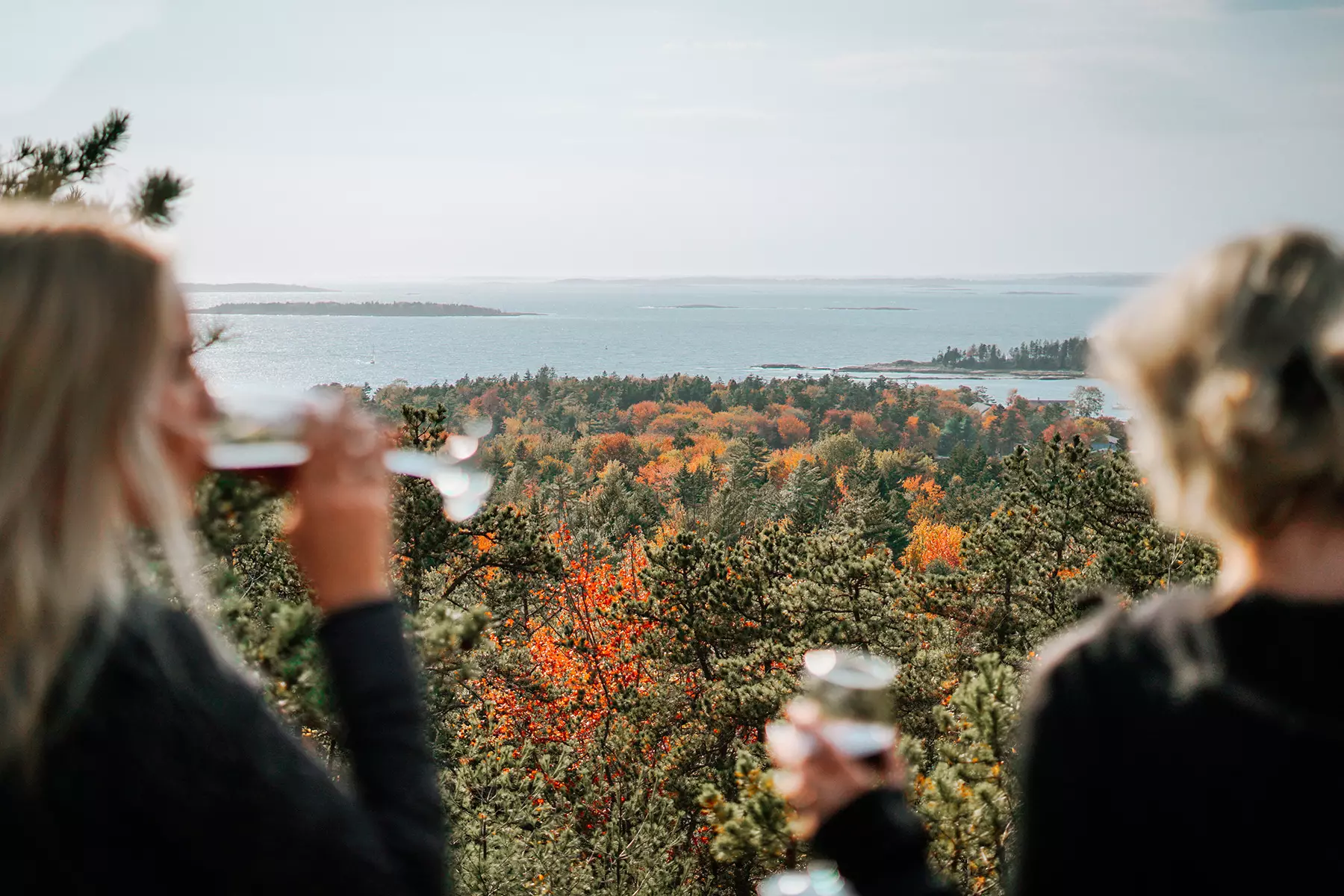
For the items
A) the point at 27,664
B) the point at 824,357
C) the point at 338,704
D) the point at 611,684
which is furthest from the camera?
the point at 824,357

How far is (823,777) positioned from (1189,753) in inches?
14.8

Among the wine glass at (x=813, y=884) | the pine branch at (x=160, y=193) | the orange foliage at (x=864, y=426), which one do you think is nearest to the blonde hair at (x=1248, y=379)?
the wine glass at (x=813, y=884)

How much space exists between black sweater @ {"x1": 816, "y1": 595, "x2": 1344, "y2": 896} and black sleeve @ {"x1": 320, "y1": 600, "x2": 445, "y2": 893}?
61cm

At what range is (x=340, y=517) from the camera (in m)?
1.04

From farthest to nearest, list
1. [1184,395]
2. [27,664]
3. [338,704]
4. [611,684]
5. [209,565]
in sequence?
[611,684], [209,565], [338,704], [1184,395], [27,664]

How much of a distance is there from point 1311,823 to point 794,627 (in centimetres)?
1233

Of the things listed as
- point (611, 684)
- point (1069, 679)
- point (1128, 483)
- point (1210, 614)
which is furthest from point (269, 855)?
A: point (611, 684)

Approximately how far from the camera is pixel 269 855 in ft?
2.81

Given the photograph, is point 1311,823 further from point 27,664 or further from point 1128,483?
point 1128,483

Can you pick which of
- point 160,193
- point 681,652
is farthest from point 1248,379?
point 681,652

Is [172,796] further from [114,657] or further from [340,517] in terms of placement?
[340,517]

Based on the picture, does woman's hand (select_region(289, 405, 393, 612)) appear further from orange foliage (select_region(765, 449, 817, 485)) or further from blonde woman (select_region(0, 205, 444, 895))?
orange foliage (select_region(765, 449, 817, 485))

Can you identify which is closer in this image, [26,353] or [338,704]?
[26,353]

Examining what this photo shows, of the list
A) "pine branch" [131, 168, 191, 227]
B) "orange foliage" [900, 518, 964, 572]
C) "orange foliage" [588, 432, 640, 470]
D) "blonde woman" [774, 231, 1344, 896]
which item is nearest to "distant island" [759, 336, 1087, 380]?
"orange foliage" [588, 432, 640, 470]
